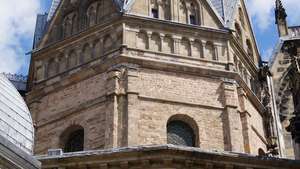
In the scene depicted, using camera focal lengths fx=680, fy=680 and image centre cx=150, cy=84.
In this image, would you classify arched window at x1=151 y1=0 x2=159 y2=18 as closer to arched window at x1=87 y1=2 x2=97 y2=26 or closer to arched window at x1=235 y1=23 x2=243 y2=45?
arched window at x1=87 y1=2 x2=97 y2=26

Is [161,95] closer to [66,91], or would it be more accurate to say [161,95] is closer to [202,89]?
[202,89]

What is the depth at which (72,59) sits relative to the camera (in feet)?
77.9

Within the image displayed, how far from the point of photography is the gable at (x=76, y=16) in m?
24.0

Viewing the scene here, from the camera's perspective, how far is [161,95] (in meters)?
21.8

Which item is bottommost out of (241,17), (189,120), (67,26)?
(189,120)

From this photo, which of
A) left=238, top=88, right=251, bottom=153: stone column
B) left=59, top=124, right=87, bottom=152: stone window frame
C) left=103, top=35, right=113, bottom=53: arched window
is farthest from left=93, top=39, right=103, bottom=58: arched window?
left=238, top=88, right=251, bottom=153: stone column

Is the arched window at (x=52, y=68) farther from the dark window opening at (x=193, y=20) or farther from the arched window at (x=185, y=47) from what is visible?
the dark window opening at (x=193, y=20)

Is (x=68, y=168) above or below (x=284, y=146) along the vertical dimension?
below

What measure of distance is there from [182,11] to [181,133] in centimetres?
499

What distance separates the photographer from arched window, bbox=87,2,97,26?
24.2m

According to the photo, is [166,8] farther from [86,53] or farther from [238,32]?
[86,53]

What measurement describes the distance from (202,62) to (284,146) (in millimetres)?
4986

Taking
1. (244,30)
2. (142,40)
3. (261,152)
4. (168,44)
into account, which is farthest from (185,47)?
(261,152)

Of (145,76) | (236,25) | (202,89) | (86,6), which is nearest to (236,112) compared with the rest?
(202,89)
